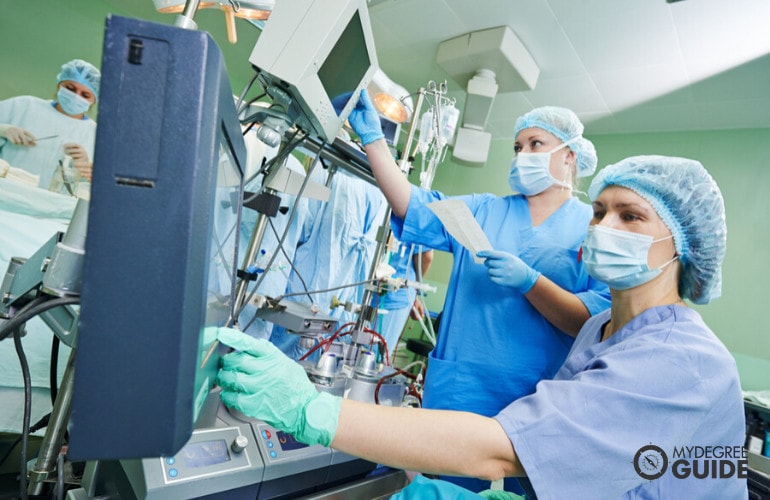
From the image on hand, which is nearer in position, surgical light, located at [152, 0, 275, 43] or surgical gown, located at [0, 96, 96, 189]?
surgical light, located at [152, 0, 275, 43]

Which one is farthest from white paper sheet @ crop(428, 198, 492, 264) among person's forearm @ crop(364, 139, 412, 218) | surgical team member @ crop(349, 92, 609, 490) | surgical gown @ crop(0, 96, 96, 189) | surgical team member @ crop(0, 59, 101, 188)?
surgical gown @ crop(0, 96, 96, 189)

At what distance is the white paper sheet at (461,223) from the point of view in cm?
103

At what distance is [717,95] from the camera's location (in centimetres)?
263

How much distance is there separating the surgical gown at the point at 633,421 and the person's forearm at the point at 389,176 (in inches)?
28.1

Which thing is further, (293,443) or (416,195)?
(416,195)

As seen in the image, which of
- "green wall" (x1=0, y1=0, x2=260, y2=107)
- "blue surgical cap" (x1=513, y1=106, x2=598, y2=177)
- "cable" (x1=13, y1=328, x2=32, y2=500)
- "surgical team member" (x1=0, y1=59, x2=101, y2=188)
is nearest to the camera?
"cable" (x1=13, y1=328, x2=32, y2=500)

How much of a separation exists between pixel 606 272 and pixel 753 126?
3214mm

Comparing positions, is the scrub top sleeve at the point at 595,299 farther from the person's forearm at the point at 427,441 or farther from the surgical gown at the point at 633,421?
the person's forearm at the point at 427,441

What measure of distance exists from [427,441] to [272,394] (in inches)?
9.3

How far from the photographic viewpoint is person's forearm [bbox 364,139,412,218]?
1.12 meters

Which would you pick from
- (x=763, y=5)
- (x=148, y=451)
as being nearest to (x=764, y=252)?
(x=763, y=5)

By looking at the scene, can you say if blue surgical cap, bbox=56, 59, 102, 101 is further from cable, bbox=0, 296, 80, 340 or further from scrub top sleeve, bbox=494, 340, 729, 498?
scrub top sleeve, bbox=494, 340, 729, 498

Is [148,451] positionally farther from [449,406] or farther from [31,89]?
[31,89]

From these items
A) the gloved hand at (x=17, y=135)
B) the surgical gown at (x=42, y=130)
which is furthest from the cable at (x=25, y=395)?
the gloved hand at (x=17, y=135)
